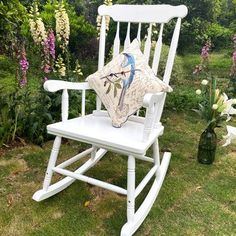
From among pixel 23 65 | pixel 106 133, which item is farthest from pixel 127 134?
pixel 23 65

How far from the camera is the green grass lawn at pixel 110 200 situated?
69.4 inches

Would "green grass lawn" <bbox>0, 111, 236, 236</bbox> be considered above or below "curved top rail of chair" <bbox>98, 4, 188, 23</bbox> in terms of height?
below

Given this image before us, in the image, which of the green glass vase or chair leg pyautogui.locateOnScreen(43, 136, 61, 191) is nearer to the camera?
chair leg pyautogui.locateOnScreen(43, 136, 61, 191)

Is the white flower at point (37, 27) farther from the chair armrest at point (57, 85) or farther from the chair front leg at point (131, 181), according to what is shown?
the chair front leg at point (131, 181)

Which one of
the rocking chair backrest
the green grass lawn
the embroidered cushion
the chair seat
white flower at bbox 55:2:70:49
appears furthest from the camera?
white flower at bbox 55:2:70:49

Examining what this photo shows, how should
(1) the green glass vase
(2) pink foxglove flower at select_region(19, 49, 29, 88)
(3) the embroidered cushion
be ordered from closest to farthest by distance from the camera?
(3) the embroidered cushion, (1) the green glass vase, (2) pink foxglove flower at select_region(19, 49, 29, 88)

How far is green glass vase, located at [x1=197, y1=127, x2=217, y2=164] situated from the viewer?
244 centimetres

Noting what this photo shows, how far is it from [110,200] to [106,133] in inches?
19.6

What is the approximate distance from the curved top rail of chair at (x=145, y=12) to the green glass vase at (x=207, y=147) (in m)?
0.89

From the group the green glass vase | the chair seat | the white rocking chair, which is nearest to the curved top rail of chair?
the white rocking chair

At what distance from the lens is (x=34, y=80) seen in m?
4.32

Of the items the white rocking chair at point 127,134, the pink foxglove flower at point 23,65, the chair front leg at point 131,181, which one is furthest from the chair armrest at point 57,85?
the pink foxglove flower at point 23,65

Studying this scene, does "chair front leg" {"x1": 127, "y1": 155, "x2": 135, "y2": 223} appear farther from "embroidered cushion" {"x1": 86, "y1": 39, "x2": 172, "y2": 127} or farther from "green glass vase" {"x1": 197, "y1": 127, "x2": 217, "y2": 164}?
"green glass vase" {"x1": 197, "y1": 127, "x2": 217, "y2": 164}

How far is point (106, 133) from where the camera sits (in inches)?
68.8
